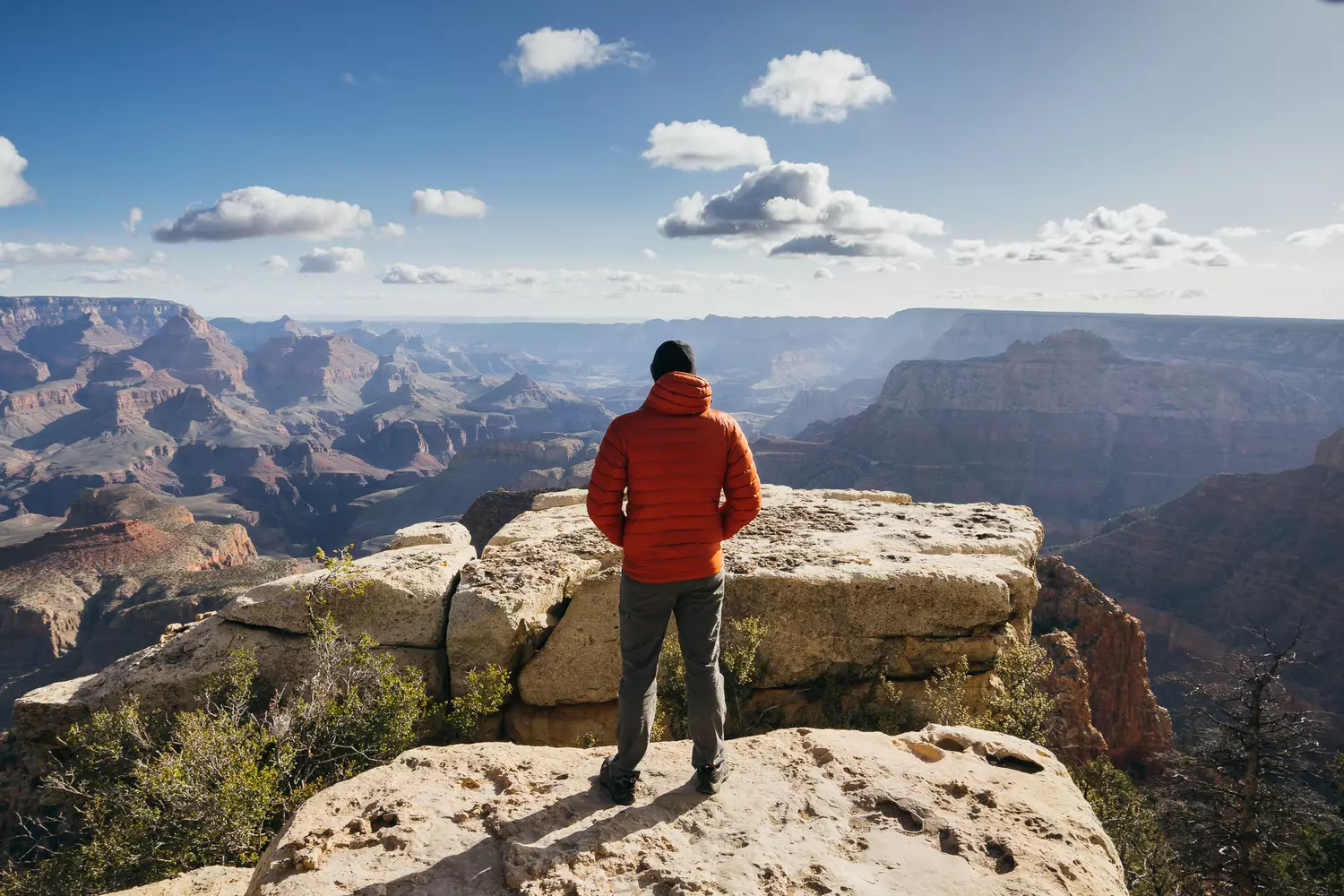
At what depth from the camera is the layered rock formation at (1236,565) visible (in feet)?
151

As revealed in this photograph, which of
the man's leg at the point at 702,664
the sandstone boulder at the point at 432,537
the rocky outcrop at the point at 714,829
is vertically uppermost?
the man's leg at the point at 702,664

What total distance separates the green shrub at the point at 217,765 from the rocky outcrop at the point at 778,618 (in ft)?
3.17

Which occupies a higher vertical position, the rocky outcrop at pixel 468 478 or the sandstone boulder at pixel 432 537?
the sandstone boulder at pixel 432 537

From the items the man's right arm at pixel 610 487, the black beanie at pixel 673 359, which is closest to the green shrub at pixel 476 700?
the man's right arm at pixel 610 487

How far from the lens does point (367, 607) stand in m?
6.43

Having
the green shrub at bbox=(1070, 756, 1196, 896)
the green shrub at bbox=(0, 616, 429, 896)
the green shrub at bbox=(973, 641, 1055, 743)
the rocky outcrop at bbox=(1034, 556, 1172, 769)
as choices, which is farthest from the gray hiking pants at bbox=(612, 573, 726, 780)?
the rocky outcrop at bbox=(1034, 556, 1172, 769)

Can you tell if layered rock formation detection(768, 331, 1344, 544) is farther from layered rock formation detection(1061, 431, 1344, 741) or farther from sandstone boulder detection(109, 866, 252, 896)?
sandstone boulder detection(109, 866, 252, 896)

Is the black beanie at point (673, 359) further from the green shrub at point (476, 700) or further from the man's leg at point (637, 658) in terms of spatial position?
the green shrub at point (476, 700)

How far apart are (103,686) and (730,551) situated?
6.30 metres

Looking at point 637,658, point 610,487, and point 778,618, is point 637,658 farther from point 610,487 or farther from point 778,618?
point 778,618

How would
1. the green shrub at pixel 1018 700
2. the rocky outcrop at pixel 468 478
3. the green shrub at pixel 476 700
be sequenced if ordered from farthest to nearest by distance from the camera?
1. the rocky outcrop at pixel 468 478
2. the green shrub at pixel 1018 700
3. the green shrub at pixel 476 700

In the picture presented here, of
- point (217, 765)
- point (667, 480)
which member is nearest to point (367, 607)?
point (217, 765)

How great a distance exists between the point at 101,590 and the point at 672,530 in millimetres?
74992

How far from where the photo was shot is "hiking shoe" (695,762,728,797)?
3.92 m
